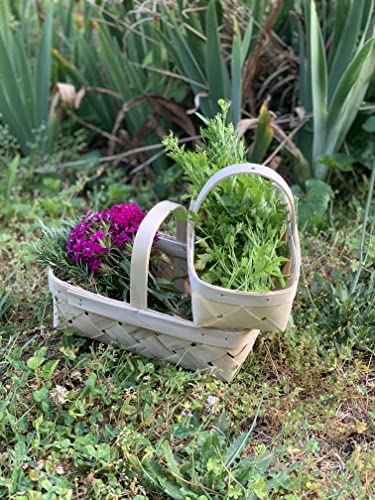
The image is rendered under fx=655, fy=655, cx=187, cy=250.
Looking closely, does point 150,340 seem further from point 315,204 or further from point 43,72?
point 43,72

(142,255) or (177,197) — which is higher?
(142,255)

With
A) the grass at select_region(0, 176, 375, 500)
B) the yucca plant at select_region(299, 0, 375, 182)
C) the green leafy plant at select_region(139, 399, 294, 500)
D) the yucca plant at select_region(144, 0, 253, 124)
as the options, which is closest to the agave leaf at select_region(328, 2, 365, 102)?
the yucca plant at select_region(299, 0, 375, 182)

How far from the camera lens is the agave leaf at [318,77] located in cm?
237

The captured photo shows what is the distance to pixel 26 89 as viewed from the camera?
2842 millimetres

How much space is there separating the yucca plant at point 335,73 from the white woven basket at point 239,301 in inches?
35.6

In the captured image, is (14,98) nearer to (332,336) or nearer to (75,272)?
(75,272)

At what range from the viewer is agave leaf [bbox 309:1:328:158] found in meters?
2.37

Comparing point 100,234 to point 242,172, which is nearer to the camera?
point 242,172

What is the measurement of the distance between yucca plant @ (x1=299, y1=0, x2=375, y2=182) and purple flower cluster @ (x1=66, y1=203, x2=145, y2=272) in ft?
3.05

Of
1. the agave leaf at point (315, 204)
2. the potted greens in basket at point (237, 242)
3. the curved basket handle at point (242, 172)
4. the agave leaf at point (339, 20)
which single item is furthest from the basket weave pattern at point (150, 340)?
the agave leaf at point (339, 20)

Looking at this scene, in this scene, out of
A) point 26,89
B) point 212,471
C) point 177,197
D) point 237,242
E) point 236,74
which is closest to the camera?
point 212,471

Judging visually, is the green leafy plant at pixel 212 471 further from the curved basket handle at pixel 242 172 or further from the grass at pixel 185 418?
the curved basket handle at pixel 242 172

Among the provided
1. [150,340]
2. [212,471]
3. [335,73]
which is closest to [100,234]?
[150,340]

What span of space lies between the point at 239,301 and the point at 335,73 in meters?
1.33
